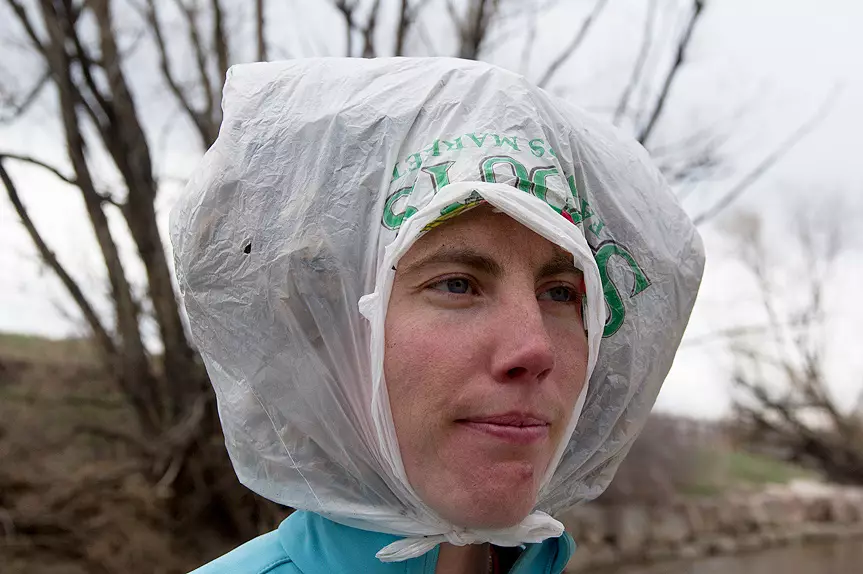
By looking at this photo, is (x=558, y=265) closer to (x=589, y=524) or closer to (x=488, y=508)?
(x=488, y=508)

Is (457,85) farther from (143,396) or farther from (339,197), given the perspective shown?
(143,396)

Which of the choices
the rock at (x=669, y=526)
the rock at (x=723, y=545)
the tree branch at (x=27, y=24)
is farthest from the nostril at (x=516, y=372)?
the rock at (x=723, y=545)

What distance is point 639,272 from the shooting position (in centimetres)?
146

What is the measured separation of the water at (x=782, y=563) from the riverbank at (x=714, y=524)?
85mm

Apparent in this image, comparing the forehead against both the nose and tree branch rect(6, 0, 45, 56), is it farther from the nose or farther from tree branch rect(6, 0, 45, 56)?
tree branch rect(6, 0, 45, 56)

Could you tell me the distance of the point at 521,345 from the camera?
3.60 feet

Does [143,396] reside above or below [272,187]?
below

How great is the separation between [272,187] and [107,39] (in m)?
2.78

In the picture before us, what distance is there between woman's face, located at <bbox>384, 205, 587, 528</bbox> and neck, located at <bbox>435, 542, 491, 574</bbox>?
0.73 feet

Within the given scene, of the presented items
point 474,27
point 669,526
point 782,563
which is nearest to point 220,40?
point 474,27

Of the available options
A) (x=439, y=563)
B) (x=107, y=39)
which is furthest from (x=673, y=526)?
(x=439, y=563)

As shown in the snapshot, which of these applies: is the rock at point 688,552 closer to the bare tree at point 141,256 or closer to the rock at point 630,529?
Result: the rock at point 630,529

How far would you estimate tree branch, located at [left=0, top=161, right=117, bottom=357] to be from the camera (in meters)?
3.04

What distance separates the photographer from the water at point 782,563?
800cm
